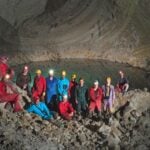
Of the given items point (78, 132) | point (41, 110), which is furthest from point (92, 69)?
point (78, 132)

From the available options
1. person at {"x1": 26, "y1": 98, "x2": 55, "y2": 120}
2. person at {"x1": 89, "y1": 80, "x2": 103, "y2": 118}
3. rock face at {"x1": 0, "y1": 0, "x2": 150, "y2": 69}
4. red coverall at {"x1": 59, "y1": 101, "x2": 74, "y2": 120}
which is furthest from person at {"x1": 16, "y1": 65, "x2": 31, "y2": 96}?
rock face at {"x1": 0, "y1": 0, "x2": 150, "y2": 69}

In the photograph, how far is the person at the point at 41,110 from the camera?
65.4 ft

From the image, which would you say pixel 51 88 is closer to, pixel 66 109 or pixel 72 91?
pixel 72 91

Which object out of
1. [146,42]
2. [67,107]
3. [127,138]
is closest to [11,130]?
[67,107]

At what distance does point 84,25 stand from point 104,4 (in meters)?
2.80

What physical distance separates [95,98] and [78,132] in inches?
74.8

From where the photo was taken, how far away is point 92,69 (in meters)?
38.4

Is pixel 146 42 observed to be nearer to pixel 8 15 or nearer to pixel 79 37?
pixel 79 37

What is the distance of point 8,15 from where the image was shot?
42875 mm

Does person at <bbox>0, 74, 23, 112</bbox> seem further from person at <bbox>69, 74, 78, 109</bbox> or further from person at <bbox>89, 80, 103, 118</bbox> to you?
person at <bbox>89, 80, 103, 118</bbox>

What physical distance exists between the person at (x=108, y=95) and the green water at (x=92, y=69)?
12.6 metres

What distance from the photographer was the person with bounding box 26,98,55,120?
65.4ft

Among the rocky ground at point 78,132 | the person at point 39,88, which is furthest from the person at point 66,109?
the person at point 39,88

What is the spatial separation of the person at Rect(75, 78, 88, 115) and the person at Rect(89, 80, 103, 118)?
293mm
